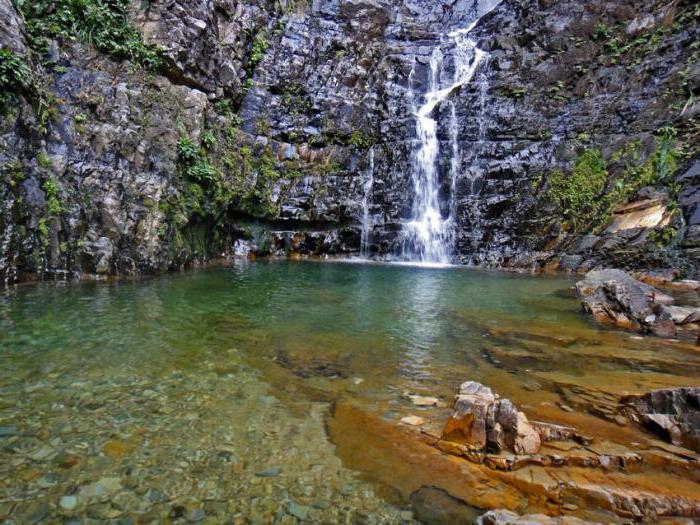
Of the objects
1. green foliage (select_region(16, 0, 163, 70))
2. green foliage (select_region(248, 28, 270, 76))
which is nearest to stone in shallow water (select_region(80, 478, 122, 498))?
green foliage (select_region(16, 0, 163, 70))

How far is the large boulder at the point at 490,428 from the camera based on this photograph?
291 cm

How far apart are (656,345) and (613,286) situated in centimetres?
236

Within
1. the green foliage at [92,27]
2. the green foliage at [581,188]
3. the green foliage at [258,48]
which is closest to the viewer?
the green foliage at [92,27]

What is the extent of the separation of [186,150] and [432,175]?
12367 mm

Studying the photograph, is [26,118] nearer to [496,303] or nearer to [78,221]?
[78,221]

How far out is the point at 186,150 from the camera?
563 inches

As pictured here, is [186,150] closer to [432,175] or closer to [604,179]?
[432,175]

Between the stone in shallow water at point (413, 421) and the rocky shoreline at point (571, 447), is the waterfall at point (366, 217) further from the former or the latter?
the rocky shoreline at point (571, 447)

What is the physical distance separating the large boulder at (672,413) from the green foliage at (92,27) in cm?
1629

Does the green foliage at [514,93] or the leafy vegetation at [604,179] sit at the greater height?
the green foliage at [514,93]

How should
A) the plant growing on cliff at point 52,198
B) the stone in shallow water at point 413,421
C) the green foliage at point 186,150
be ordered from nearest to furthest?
the stone in shallow water at point 413,421
the plant growing on cliff at point 52,198
the green foliage at point 186,150

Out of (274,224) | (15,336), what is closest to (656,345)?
(15,336)

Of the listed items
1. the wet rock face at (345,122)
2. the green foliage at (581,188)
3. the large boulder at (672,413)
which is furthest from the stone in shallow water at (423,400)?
the green foliage at (581,188)

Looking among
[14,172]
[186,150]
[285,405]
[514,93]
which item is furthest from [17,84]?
[514,93]
